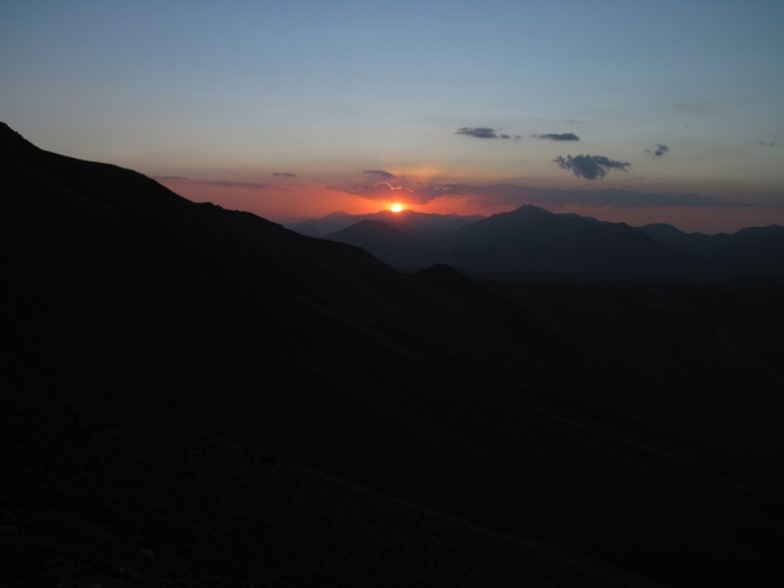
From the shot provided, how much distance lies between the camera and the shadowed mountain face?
13.6 meters

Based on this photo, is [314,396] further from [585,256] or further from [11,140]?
[585,256]

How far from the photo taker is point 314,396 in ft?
56.7

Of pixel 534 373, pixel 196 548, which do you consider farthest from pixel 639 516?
pixel 534 373

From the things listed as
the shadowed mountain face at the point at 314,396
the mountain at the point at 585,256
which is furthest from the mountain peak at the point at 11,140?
the mountain at the point at 585,256

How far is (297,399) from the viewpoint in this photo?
16.8 metres

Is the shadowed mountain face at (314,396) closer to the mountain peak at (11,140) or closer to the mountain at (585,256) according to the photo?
the mountain peak at (11,140)

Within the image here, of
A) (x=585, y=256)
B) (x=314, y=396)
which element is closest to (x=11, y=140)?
→ (x=314, y=396)

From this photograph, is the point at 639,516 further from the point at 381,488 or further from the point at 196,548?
the point at 196,548

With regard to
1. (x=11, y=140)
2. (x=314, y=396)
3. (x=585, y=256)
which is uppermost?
(x=585, y=256)

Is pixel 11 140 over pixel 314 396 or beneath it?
over

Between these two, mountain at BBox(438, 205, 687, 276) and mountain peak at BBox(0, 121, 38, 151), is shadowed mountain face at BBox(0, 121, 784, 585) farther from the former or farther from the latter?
mountain at BBox(438, 205, 687, 276)

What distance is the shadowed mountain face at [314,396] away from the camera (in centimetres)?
1362

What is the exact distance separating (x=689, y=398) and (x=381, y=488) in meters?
40.2

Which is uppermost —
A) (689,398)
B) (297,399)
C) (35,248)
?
(35,248)
